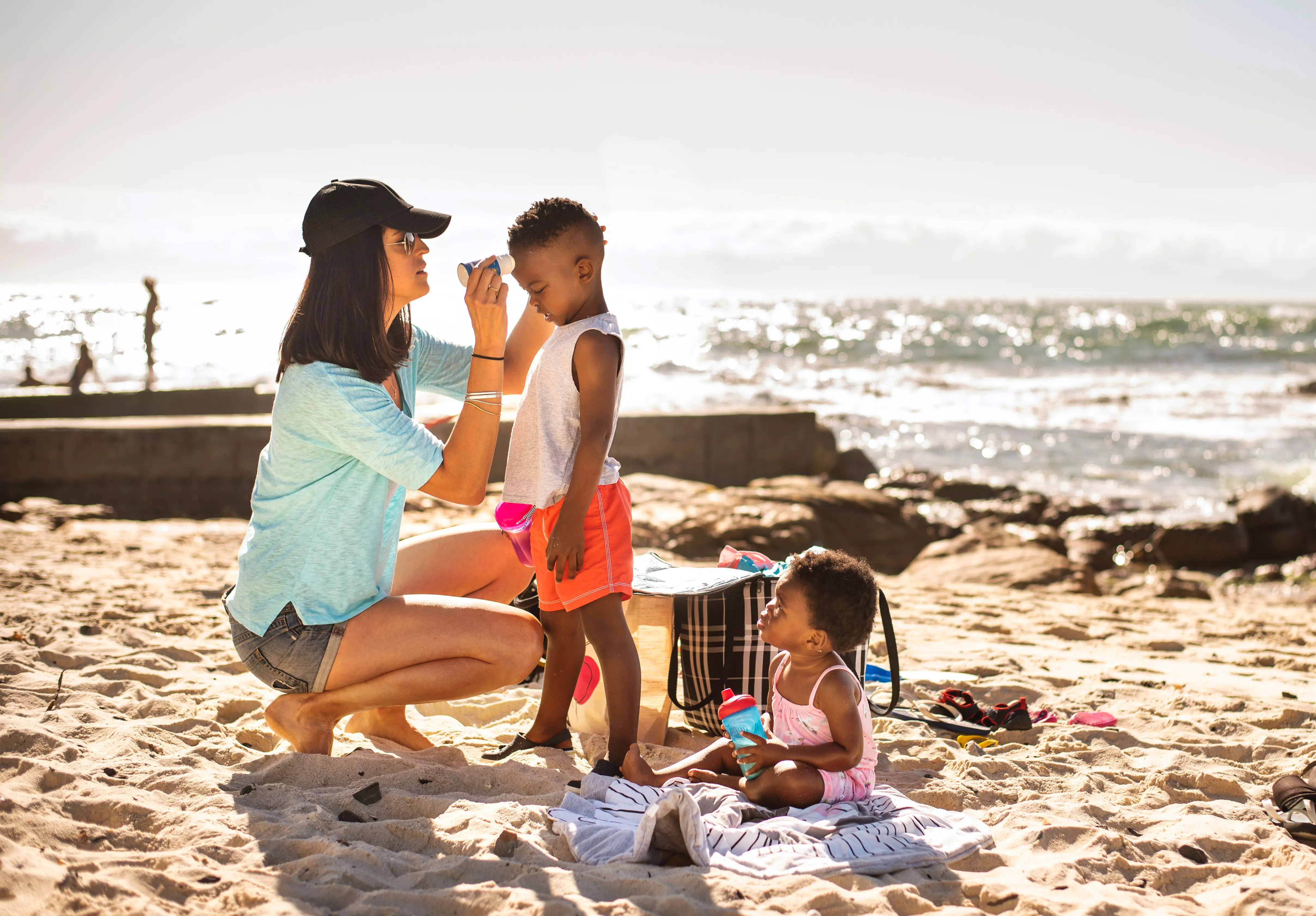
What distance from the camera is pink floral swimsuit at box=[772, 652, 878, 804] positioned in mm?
2725

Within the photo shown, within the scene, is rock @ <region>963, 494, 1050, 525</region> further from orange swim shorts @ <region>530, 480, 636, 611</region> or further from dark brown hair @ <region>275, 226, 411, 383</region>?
dark brown hair @ <region>275, 226, 411, 383</region>

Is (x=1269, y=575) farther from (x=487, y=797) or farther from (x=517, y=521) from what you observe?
(x=487, y=797)

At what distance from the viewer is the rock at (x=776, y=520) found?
6.69 metres

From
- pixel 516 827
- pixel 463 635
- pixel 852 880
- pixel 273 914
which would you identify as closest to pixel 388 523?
pixel 463 635

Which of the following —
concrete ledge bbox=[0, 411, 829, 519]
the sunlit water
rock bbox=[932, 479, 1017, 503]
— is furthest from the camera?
the sunlit water

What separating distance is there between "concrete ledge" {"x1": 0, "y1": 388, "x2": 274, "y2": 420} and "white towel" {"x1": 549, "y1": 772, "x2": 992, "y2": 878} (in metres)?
9.84

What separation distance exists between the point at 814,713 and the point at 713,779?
33 centimetres

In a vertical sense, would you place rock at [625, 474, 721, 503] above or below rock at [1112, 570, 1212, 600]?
above

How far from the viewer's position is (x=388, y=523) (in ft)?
9.89

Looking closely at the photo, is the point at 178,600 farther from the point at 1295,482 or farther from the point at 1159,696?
the point at 1295,482

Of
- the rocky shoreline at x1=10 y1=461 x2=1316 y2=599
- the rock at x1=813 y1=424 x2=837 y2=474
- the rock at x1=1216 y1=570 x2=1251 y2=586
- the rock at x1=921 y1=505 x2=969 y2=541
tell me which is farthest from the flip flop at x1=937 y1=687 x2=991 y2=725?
the rock at x1=1216 y1=570 x2=1251 y2=586

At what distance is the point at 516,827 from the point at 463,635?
24.7 inches

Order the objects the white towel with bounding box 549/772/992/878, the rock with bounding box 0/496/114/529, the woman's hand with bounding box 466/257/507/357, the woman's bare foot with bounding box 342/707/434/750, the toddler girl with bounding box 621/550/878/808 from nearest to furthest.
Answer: the white towel with bounding box 549/772/992/878 < the toddler girl with bounding box 621/550/878/808 < the woman's hand with bounding box 466/257/507/357 < the woman's bare foot with bounding box 342/707/434/750 < the rock with bounding box 0/496/114/529

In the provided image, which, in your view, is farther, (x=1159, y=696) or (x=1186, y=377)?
(x=1186, y=377)
